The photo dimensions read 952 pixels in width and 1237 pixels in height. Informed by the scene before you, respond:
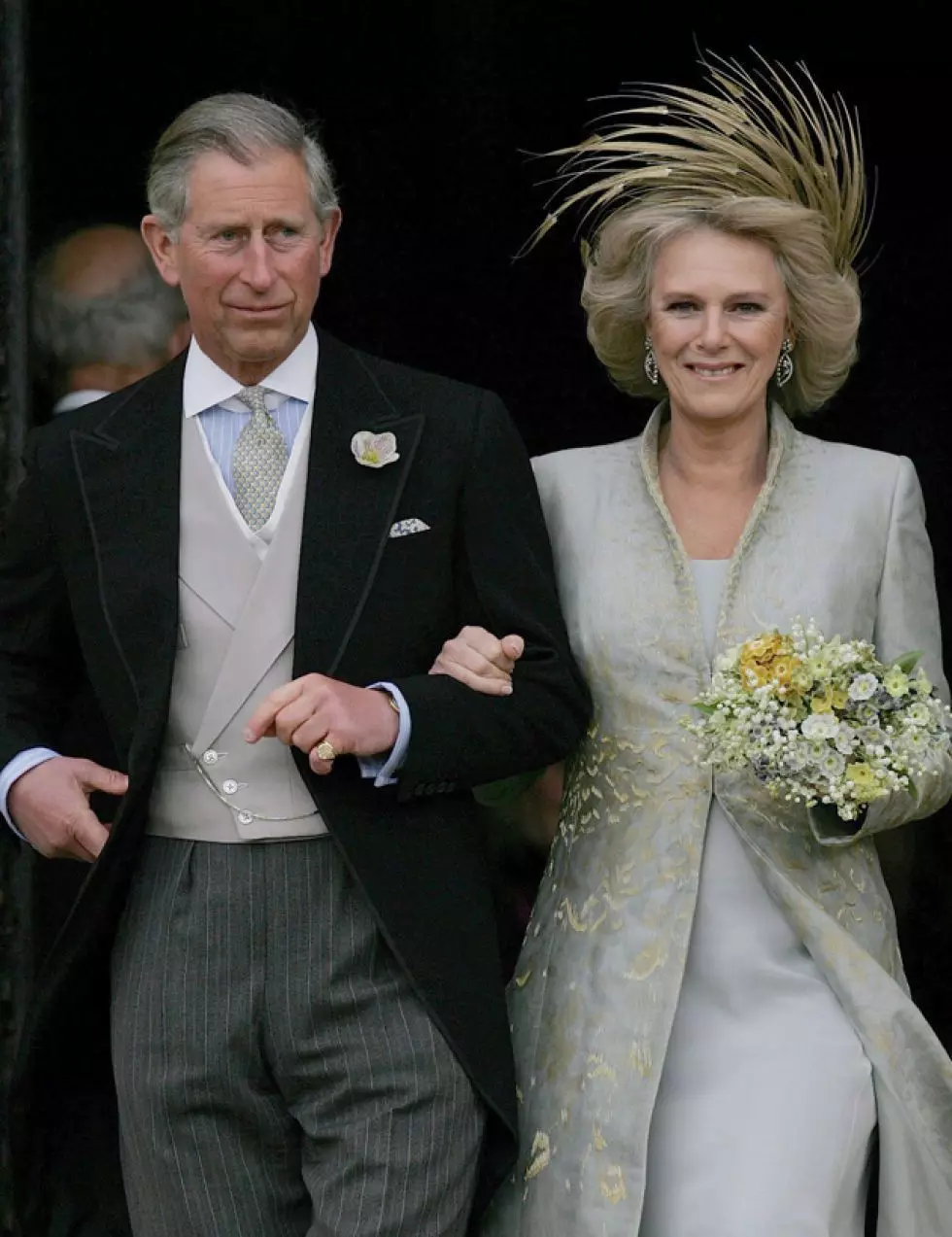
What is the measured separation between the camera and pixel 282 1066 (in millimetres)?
3641

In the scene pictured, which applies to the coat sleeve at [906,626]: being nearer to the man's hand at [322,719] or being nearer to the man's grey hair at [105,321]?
the man's hand at [322,719]

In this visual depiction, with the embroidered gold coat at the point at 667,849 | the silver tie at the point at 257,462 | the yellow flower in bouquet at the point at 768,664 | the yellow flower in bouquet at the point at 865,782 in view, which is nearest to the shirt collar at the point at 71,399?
the embroidered gold coat at the point at 667,849

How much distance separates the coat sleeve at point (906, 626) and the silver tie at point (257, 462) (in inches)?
38.0

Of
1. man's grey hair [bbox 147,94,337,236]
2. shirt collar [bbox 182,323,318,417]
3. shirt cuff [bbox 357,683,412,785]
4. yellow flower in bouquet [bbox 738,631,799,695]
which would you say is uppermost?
man's grey hair [bbox 147,94,337,236]

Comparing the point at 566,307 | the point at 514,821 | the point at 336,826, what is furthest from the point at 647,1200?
the point at 566,307

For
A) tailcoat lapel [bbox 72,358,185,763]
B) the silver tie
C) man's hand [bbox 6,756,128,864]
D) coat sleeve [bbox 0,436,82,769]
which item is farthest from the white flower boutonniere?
man's hand [bbox 6,756,128,864]

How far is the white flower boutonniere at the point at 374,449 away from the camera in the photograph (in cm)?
376

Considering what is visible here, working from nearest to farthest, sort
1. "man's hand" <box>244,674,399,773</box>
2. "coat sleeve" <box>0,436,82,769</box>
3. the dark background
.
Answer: "man's hand" <box>244,674,399,773</box>
"coat sleeve" <box>0,436,82,769</box>
the dark background

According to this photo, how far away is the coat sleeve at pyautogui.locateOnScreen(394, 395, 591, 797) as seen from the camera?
3623 mm

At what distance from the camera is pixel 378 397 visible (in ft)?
12.6

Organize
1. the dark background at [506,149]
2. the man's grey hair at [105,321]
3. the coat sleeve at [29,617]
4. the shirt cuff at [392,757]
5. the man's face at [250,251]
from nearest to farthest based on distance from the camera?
1. the shirt cuff at [392,757]
2. the man's face at [250,251]
3. the coat sleeve at [29,617]
4. the man's grey hair at [105,321]
5. the dark background at [506,149]

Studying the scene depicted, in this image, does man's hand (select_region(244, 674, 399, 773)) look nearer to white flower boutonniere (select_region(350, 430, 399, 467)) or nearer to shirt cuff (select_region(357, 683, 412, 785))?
shirt cuff (select_region(357, 683, 412, 785))

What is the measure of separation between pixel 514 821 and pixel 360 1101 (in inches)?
77.3

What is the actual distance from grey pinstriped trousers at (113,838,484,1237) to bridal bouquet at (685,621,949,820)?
2.00 feet
